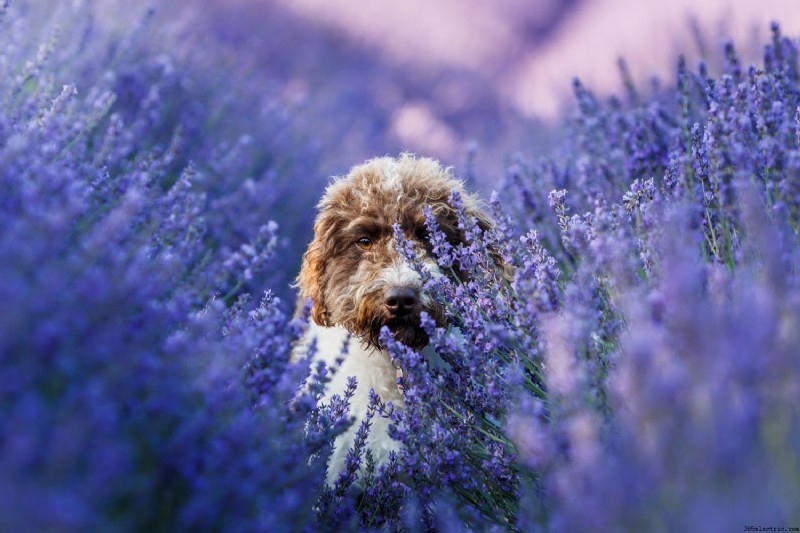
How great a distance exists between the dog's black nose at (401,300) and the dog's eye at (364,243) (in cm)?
58

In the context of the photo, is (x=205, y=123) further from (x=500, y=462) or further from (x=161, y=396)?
(x=161, y=396)

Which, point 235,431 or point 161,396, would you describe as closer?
point 161,396

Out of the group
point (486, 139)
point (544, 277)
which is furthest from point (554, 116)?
point (544, 277)

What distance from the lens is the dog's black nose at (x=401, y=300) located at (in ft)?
9.26

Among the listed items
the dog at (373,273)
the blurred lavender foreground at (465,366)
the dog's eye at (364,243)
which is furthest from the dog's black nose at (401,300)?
the dog's eye at (364,243)

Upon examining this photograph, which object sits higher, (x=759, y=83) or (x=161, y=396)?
(x=759, y=83)

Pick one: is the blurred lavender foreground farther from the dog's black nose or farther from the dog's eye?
the dog's eye

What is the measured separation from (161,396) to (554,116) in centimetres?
634

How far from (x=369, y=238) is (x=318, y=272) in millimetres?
333

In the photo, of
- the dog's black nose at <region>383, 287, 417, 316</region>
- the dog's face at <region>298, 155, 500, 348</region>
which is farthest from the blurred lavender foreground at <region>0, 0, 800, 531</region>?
the dog's face at <region>298, 155, 500, 348</region>

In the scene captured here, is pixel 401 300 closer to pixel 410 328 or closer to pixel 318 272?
pixel 410 328

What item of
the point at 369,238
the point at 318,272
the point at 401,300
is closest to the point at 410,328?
the point at 401,300

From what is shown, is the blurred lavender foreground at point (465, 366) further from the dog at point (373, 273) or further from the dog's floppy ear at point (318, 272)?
the dog's floppy ear at point (318, 272)

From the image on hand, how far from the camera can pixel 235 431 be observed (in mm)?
1259
